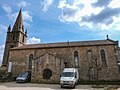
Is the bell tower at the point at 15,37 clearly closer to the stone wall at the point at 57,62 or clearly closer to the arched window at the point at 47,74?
the stone wall at the point at 57,62

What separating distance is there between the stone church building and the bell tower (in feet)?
22.0

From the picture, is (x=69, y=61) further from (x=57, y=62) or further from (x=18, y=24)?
(x=18, y=24)

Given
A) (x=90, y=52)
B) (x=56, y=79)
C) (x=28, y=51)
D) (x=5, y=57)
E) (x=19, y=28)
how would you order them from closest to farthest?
(x=56, y=79) < (x=90, y=52) < (x=28, y=51) < (x=5, y=57) < (x=19, y=28)

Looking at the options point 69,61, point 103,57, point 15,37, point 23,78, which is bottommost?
point 23,78

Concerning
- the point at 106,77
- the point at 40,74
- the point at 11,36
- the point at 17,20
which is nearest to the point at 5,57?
the point at 11,36

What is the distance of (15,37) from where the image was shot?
123ft

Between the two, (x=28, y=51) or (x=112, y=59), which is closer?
(x=112, y=59)

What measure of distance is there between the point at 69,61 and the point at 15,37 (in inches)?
759

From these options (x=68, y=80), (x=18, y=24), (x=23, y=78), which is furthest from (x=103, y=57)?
(x=18, y=24)

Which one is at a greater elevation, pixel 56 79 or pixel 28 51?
pixel 28 51

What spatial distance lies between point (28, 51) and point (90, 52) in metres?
13.9

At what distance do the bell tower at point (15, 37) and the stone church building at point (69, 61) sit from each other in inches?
265

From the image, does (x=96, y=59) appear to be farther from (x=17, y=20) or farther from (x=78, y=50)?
(x=17, y=20)

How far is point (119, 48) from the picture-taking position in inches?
1080
